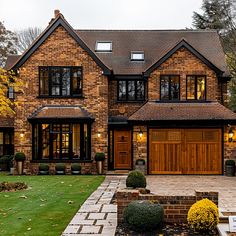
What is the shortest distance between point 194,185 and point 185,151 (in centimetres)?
532

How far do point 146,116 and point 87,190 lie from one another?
843cm

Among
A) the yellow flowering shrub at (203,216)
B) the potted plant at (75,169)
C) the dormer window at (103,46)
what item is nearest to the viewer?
the yellow flowering shrub at (203,216)

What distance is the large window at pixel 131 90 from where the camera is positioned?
2670cm

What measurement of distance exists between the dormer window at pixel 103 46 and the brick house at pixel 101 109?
353 cm

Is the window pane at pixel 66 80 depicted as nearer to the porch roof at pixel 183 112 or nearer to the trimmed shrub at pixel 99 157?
the trimmed shrub at pixel 99 157

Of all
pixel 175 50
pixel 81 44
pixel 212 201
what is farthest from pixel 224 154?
pixel 212 201

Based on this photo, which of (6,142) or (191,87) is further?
(6,142)

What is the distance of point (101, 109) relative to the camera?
82.5ft

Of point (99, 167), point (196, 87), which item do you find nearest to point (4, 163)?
point (99, 167)

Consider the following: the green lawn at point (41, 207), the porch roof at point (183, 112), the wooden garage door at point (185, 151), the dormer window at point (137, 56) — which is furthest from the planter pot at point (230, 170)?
the dormer window at point (137, 56)

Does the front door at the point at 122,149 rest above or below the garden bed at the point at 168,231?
above

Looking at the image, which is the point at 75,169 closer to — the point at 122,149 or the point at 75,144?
the point at 75,144

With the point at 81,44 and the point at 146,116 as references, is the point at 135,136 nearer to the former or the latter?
the point at 146,116

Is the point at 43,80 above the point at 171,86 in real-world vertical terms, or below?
above
